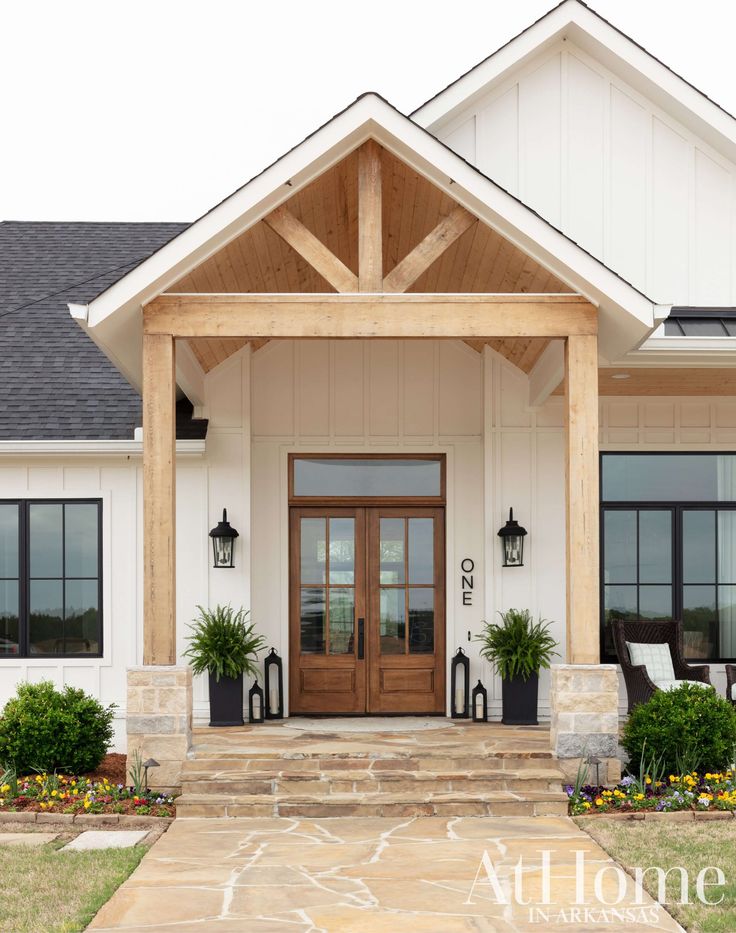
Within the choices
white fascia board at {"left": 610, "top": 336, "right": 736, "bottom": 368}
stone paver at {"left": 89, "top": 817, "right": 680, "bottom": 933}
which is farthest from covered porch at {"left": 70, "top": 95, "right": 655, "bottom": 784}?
stone paver at {"left": 89, "top": 817, "right": 680, "bottom": 933}

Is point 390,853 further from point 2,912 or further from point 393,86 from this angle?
point 393,86

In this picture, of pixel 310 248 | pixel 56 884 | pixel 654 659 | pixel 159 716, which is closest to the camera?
pixel 56 884

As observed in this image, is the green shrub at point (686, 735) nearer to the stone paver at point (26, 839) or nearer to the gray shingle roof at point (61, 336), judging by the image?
the stone paver at point (26, 839)

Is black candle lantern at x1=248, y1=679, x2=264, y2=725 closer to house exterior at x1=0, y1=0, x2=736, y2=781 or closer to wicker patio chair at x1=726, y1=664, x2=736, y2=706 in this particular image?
house exterior at x1=0, y1=0, x2=736, y2=781

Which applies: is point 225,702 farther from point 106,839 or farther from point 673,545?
point 673,545

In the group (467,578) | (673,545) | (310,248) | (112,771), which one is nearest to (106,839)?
(112,771)

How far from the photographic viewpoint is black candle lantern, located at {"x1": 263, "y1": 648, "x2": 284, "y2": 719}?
11062mm

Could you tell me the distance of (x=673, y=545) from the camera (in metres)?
11.4

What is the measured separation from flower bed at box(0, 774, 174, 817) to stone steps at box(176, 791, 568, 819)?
0.81 feet

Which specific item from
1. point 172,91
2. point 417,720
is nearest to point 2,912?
point 417,720

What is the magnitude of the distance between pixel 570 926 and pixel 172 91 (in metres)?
30.4

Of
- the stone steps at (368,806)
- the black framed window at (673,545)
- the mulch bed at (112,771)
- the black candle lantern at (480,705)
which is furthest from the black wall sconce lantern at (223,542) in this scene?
the black framed window at (673,545)

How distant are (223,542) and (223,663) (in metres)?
1.24

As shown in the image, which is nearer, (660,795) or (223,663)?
(660,795)
